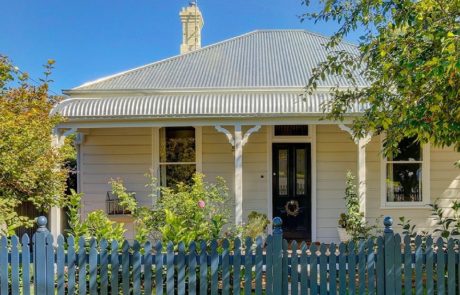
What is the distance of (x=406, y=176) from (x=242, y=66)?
5207mm

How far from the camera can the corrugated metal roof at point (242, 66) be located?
8.57 meters

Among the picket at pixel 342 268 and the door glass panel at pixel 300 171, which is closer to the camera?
the picket at pixel 342 268

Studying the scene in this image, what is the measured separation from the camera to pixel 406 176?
8.36 metres

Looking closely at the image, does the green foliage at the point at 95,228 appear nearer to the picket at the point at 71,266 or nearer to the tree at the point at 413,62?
the picket at the point at 71,266


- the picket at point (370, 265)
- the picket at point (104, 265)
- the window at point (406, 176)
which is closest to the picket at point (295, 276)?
the picket at point (370, 265)

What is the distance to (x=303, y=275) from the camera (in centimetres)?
390

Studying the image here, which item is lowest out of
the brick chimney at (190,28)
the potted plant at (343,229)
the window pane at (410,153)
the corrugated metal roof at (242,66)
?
the potted plant at (343,229)

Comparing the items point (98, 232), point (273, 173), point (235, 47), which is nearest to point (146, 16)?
point (235, 47)

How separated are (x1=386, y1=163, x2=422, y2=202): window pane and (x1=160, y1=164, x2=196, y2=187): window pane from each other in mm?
4940

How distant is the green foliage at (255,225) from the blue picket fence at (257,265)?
7.13ft

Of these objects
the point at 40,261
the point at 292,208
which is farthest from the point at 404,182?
the point at 40,261

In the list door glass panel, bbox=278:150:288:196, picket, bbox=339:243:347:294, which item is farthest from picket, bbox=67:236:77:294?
door glass panel, bbox=278:150:288:196

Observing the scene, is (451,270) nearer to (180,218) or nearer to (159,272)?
(159,272)

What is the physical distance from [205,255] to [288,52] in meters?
8.10
